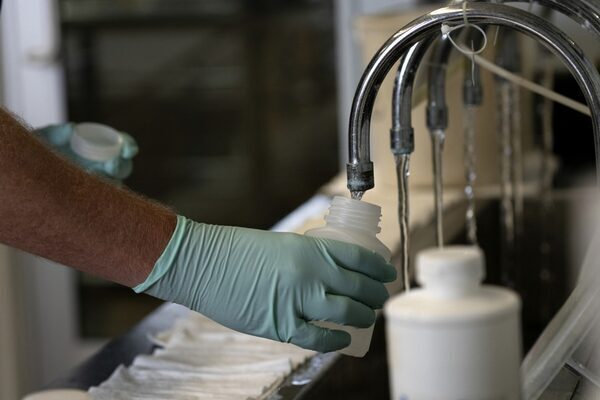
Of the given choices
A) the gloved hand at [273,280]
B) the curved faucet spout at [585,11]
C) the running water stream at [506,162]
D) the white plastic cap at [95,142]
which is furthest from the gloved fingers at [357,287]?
the running water stream at [506,162]

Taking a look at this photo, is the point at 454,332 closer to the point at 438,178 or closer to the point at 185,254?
the point at 185,254

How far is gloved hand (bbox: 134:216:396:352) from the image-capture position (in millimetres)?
909

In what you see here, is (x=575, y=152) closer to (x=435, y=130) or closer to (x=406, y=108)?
(x=435, y=130)

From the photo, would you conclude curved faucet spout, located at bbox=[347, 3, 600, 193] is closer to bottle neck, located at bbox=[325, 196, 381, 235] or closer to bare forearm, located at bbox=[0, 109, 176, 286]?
bottle neck, located at bbox=[325, 196, 381, 235]

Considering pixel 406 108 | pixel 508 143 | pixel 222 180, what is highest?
pixel 406 108

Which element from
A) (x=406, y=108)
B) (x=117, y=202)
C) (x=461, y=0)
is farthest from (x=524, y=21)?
(x=117, y=202)

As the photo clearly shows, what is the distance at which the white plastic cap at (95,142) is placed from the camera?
149cm

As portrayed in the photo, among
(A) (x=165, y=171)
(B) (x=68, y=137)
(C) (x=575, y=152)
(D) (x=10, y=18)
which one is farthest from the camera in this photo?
(A) (x=165, y=171)

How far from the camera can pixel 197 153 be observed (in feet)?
12.2

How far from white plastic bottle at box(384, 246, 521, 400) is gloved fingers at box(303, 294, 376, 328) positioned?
0.27m

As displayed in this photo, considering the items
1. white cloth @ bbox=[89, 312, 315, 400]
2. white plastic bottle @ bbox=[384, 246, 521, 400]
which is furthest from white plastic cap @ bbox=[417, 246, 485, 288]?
white cloth @ bbox=[89, 312, 315, 400]

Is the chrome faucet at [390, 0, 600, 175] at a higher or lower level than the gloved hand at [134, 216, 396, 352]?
higher

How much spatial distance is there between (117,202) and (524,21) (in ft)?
1.30

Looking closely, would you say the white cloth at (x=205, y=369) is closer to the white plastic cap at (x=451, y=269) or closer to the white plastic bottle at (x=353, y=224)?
the white plastic bottle at (x=353, y=224)
